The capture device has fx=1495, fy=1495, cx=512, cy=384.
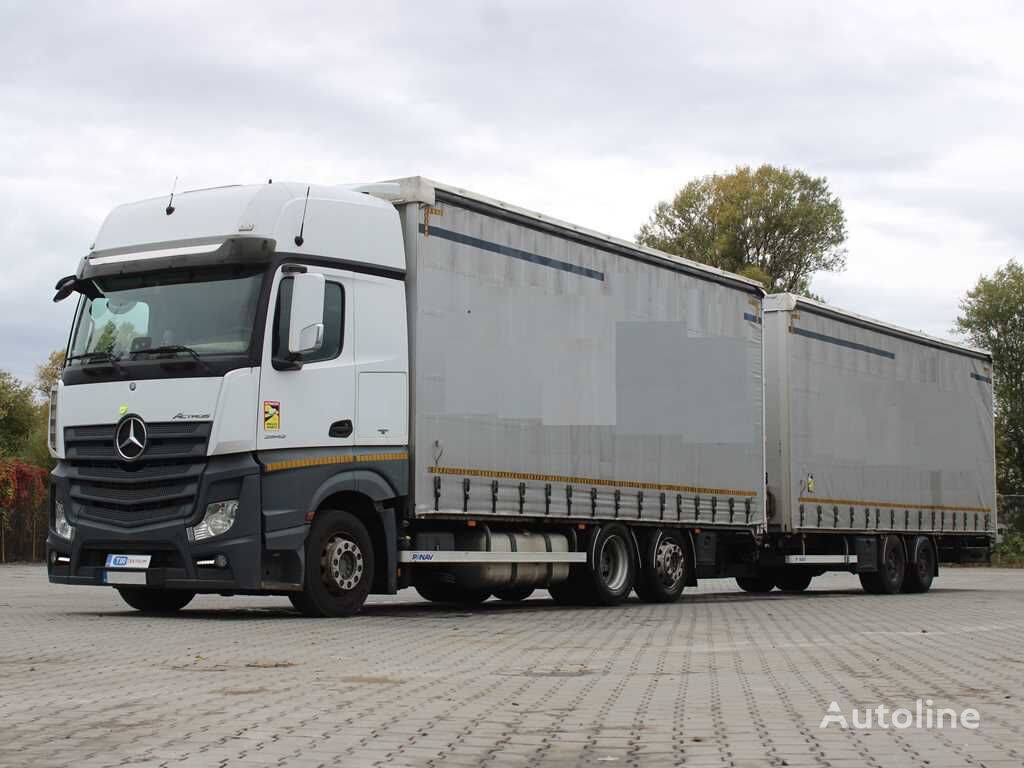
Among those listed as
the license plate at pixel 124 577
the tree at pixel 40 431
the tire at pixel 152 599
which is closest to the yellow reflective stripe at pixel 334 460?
the license plate at pixel 124 577

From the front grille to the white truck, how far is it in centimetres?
2

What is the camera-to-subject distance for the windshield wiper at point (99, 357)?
45.6ft

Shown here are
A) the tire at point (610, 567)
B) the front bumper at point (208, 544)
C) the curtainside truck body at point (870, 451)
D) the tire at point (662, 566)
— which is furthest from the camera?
the curtainside truck body at point (870, 451)

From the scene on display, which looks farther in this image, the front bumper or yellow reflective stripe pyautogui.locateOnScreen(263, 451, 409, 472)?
yellow reflective stripe pyautogui.locateOnScreen(263, 451, 409, 472)

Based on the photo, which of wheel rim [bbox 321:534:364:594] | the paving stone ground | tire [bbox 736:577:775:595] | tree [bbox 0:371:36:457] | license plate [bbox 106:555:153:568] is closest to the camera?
the paving stone ground

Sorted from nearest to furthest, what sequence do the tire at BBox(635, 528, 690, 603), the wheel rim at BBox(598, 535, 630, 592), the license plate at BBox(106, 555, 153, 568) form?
the license plate at BBox(106, 555, 153, 568) < the wheel rim at BBox(598, 535, 630, 592) < the tire at BBox(635, 528, 690, 603)

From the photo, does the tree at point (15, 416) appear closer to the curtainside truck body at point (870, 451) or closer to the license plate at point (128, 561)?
the curtainside truck body at point (870, 451)

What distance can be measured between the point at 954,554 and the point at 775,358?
7395 mm

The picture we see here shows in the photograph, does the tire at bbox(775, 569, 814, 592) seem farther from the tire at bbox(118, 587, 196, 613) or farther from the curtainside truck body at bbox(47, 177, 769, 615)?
the tire at bbox(118, 587, 196, 613)

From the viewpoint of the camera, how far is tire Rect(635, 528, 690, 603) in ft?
61.1

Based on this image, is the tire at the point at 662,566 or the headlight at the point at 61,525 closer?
the headlight at the point at 61,525

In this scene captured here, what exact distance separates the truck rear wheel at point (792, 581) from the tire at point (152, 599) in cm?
1192

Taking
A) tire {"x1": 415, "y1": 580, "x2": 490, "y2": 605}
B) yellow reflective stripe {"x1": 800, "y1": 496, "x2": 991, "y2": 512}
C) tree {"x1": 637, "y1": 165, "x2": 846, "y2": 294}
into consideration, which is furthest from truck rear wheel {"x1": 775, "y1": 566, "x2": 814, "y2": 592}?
tree {"x1": 637, "y1": 165, "x2": 846, "y2": 294}

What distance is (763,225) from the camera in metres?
59.4
